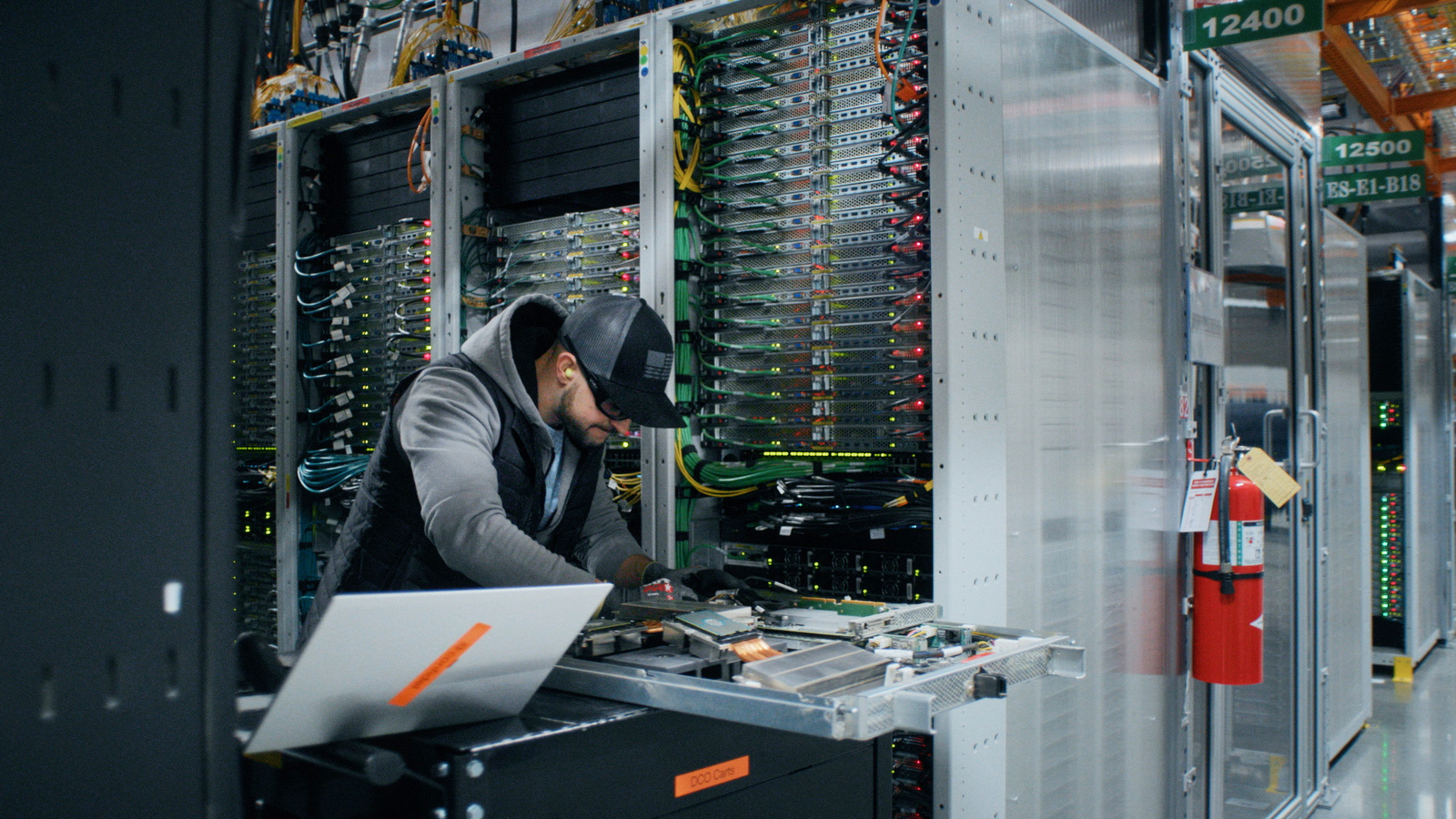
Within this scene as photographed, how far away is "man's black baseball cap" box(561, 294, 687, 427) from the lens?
6.38ft

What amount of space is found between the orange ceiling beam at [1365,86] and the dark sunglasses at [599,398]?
3975mm

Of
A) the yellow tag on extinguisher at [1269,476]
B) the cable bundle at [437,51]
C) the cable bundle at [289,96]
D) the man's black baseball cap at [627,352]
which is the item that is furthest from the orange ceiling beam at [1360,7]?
the cable bundle at [289,96]

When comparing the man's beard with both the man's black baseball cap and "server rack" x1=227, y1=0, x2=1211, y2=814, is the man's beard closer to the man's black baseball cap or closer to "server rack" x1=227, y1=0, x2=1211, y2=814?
the man's black baseball cap

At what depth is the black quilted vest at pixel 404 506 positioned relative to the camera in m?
→ 2.01

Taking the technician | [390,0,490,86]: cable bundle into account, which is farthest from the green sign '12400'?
[390,0,490,86]: cable bundle

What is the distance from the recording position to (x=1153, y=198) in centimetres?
319

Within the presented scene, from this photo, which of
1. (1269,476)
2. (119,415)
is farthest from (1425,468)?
(119,415)

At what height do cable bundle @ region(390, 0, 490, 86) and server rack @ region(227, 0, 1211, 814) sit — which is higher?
cable bundle @ region(390, 0, 490, 86)

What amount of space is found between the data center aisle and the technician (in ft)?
12.2

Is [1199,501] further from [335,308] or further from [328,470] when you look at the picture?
[335,308]

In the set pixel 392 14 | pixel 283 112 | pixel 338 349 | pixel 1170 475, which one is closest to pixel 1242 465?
pixel 1170 475

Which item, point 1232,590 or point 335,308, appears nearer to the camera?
point 1232,590

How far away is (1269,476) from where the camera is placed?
330 cm

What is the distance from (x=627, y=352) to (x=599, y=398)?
0.15m
